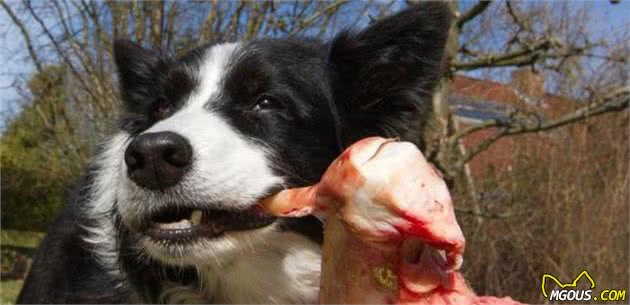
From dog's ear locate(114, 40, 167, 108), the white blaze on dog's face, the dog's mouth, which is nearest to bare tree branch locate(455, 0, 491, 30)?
dog's ear locate(114, 40, 167, 108)

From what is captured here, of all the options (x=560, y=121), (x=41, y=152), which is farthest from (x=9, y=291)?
(x=560, y=121)

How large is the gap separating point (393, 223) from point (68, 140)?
5462 millimetres

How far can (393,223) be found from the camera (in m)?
1.82

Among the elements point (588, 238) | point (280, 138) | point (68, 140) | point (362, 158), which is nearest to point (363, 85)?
point (280, 138)

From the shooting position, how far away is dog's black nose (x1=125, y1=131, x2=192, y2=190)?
2.12 meters

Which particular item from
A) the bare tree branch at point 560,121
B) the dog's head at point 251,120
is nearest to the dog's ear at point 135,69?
the dog's head at point 251,120

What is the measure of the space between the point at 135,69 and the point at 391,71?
122 cm

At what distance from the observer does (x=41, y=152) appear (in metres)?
7.21

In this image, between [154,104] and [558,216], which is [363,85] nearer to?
[154,104]

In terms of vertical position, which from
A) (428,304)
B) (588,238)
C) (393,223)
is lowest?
(588,238)

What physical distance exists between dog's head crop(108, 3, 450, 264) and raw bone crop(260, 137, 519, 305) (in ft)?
1.20

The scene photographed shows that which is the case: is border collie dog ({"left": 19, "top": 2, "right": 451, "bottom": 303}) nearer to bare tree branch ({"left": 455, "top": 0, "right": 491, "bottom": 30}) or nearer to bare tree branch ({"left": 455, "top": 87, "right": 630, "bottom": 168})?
bare tree branch ({"left": 455, "top": 0, "right": 491, "bottom": 30})

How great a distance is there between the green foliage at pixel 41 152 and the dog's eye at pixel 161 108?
121 inches

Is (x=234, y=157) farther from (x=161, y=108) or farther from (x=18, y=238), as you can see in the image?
(x=18, y=238)
